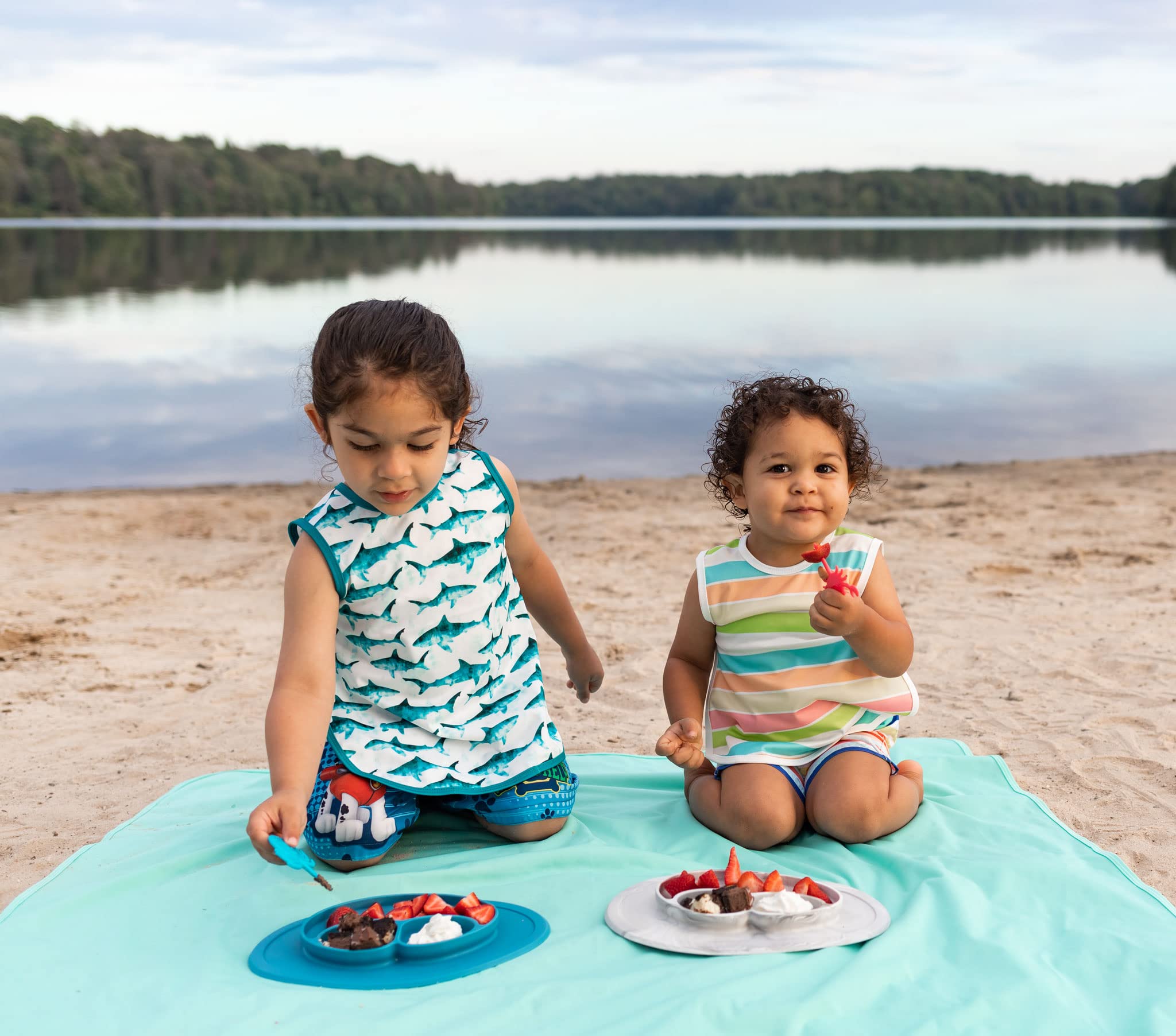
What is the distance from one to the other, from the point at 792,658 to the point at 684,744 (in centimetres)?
38

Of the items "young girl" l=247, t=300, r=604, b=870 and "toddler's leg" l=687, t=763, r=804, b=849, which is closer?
"young girl" l=247, t=300, r=604, b=870

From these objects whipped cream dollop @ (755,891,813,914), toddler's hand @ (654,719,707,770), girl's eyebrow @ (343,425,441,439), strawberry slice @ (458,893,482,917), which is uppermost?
girl's eyebrow @ (343,425,441,439)

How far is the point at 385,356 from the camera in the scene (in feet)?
8.49

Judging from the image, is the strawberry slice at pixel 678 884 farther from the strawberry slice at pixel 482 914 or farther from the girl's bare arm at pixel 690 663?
the girl's bare arm at pixel 690 663

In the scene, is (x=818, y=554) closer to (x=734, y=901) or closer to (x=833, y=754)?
(x=833, y=754)

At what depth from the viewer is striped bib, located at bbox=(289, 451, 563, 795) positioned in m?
2.79

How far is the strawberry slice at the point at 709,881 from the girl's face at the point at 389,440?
3.41 feet

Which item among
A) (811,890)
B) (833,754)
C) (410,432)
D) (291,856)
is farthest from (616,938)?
(410,432)

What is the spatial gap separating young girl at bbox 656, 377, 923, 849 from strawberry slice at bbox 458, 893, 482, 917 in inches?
23.5

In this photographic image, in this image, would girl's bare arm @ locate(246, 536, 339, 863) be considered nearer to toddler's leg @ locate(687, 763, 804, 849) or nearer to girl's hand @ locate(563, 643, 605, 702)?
girl's hand @ locate(563, 643, 605, 702)

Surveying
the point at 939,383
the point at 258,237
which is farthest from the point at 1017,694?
the point at 258,237

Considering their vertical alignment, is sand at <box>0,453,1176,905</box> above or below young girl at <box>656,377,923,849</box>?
below

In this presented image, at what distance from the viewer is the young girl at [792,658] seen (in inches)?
112

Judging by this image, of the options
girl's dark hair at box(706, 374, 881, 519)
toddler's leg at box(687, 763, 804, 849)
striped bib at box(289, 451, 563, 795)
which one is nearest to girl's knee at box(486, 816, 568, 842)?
striped bib at box(289, 451, 563, 795)
